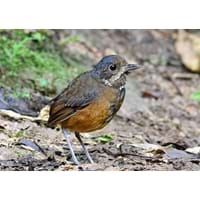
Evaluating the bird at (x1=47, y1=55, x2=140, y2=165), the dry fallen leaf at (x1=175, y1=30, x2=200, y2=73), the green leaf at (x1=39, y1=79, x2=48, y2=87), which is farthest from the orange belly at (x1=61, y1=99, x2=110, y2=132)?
the dry fallen leaf at (x1=175, y1=30, x2=200, y2=73)

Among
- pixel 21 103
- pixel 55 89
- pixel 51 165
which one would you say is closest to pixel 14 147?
pixel 51 165

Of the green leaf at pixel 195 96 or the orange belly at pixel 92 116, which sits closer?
the orange belly at pixel 92 116

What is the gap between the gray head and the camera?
17.9 feet

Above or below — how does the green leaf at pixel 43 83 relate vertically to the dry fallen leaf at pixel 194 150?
above

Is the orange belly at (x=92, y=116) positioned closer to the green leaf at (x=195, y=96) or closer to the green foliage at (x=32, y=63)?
the green foliage at (x=32, y=63)

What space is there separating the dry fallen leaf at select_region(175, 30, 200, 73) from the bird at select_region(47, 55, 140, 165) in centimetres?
476

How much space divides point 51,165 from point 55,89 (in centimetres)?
240

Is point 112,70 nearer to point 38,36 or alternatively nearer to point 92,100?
point 92,100

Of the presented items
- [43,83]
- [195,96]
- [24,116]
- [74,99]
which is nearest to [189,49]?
[195,96]

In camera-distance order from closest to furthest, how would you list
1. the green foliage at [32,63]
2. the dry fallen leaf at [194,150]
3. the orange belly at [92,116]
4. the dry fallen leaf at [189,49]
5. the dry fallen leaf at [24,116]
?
the orange belly at [92,116], the dry fallen leaf at [194,150], the dry fallen leaf at [24,116], the green foliage at [32,63], the dry fallen leaf at [189,49]

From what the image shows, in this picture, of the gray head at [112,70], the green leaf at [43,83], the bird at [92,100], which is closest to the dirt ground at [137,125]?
the bird at [92,100]

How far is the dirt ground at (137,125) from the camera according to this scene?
207 inches

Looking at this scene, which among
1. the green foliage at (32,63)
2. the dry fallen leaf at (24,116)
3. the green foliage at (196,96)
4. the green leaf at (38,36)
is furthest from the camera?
the green foliage at (196,96)

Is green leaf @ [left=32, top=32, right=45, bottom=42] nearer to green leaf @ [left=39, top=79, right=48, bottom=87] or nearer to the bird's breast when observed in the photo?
green leaf @ [left=39, top=79, right=48, bottom=87]
